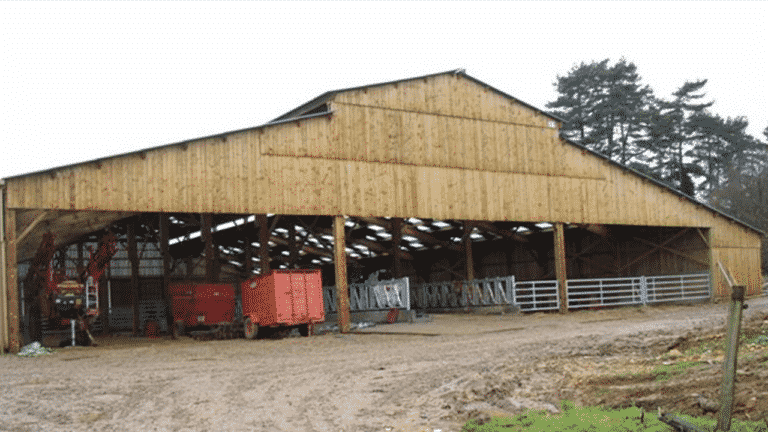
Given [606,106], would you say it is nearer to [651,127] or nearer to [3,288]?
[651,127]

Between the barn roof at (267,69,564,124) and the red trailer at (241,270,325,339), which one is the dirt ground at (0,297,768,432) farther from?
the barn roof at (267,69,564,124)

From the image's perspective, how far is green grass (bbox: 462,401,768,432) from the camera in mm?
6464

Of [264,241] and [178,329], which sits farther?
[178,329]

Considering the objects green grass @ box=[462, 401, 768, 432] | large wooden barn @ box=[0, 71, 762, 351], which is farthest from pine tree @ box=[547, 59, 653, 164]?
green grass @ box=[462, 401, 768, 432]

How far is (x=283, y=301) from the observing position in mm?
24328

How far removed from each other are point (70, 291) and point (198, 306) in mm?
7170

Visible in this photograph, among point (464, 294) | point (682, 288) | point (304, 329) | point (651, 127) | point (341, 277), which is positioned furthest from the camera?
point (651, 127)

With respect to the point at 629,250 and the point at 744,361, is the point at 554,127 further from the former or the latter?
the point at 744,361

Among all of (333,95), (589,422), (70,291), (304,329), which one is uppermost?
(333,95)

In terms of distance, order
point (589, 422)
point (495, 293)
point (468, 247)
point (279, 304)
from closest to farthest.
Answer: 1. point (589, 422)
2. point (279, 304)
3. point (495, 293)
4. point (468, 247)

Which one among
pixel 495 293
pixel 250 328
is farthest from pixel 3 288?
pixel 495 293

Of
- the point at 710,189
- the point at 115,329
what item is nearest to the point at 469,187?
the point at 115,329

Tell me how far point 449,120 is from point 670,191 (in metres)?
12.3

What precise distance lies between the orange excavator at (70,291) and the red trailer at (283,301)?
17.0 ft
